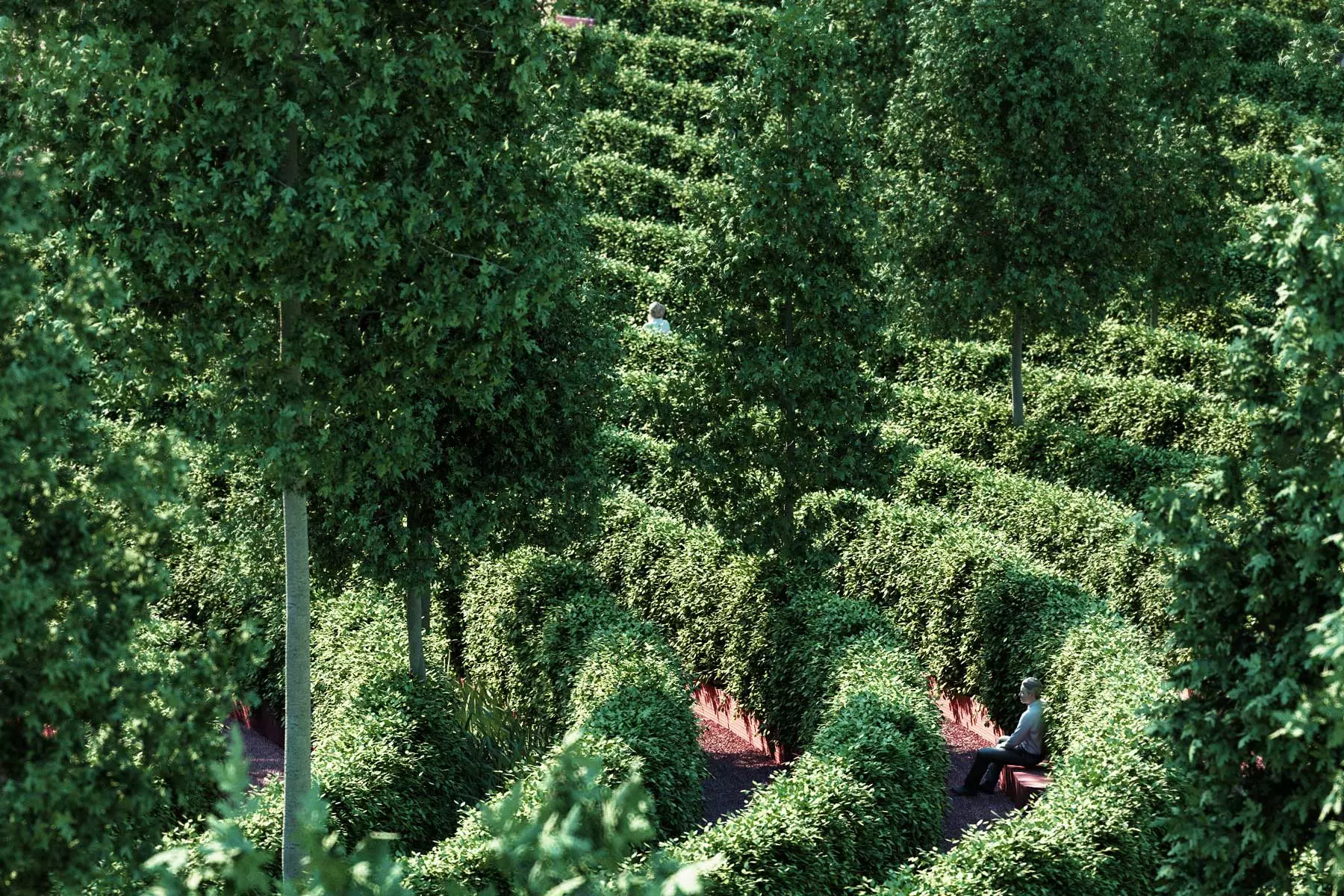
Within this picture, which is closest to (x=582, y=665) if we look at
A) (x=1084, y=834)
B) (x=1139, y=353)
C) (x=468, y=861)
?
(x=468, y=861)

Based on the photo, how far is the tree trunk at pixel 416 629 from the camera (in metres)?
14.4

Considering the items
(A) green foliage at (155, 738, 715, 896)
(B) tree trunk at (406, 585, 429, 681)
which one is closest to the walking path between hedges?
(B) tree trunk at (406, 585, 429, 681)

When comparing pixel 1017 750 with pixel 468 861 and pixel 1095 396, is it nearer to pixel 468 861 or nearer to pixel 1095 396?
pixel 468 861

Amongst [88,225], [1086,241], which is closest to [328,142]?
[88,225]

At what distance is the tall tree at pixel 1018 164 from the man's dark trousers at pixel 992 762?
761cm

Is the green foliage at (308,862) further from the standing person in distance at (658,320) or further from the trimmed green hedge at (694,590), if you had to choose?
the standing person in distance at (658,320)

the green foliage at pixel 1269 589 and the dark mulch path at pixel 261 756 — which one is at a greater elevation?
the green foliage at pixel 1269 589

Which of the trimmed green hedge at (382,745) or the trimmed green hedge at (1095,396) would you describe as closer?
the trimmed green hedge at (382,745)

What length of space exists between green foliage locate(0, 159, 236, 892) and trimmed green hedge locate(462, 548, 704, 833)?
15.9 ft

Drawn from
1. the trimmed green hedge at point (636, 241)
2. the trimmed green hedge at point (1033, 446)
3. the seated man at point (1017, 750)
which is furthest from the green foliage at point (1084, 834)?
the trimmed green hedge at point (636, 241)

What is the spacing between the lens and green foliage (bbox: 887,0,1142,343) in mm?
19609

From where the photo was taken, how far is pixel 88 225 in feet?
34.7

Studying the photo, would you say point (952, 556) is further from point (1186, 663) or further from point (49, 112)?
point (49, 112)

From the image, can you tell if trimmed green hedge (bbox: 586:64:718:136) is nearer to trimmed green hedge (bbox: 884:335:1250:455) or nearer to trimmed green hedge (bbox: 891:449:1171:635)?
trimmed green hedge (bbox: 884:335:1250:455)
